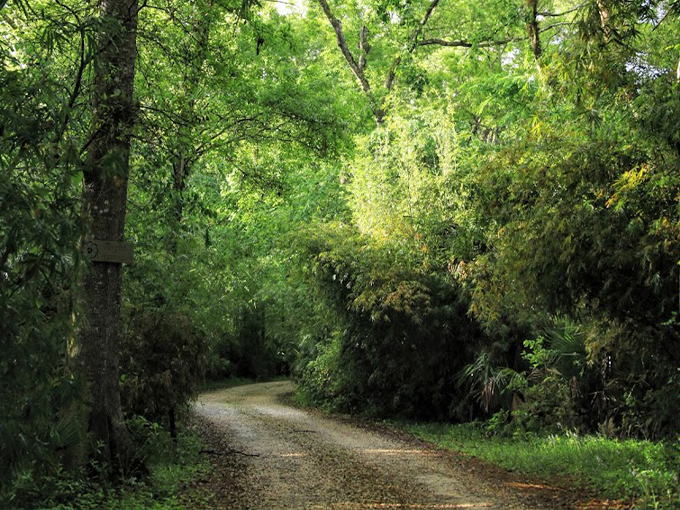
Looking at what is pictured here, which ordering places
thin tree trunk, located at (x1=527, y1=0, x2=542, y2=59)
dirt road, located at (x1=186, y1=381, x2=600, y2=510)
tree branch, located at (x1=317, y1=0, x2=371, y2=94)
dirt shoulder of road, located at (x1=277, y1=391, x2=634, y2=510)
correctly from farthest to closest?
tree branch, located at (x1=317, y1=0, x2=371, y2=94)
thin tree trunk, located at (x1=527, y1=0, x2=542, y2=59)
dirt road, located at (x1=186, y1=381, x2=600, y2=510)
dirt shoulder of road, located at (x1=277, y1=391, x2=634, y2=510)

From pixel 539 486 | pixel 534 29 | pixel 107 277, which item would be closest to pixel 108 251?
pixel 107 277

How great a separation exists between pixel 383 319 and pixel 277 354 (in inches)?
818

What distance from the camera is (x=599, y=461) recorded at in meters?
9.16

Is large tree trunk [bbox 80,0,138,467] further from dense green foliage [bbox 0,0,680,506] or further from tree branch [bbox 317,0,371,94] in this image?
tree branch [bbox 317,0,371,94]

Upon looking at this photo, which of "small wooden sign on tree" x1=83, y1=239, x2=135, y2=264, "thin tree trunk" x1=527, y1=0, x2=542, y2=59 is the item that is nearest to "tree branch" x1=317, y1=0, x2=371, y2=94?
"thin tree trunk" x1=527, y1=0, x2=542, y2=59

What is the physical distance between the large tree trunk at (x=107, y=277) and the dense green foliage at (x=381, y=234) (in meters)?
0.25

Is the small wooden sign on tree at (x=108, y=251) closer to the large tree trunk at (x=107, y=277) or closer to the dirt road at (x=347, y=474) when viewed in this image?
the large tree trunk at (x=107, y=277)

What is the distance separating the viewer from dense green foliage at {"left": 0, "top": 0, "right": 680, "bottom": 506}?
486 centimetres

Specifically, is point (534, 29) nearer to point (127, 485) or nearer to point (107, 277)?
point (107, 277)

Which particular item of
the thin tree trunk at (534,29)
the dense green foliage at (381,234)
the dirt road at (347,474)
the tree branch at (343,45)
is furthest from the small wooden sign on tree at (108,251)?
the tree branch at (343,45)

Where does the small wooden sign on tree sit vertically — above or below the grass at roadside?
above

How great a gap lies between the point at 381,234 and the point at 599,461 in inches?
306

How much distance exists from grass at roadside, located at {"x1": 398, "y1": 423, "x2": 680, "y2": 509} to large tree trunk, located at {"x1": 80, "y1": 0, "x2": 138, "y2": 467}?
555 cm

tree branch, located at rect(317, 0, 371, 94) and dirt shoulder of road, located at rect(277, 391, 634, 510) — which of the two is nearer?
dirt shoulder of road, located at rect(277, 391, 634, 510)
